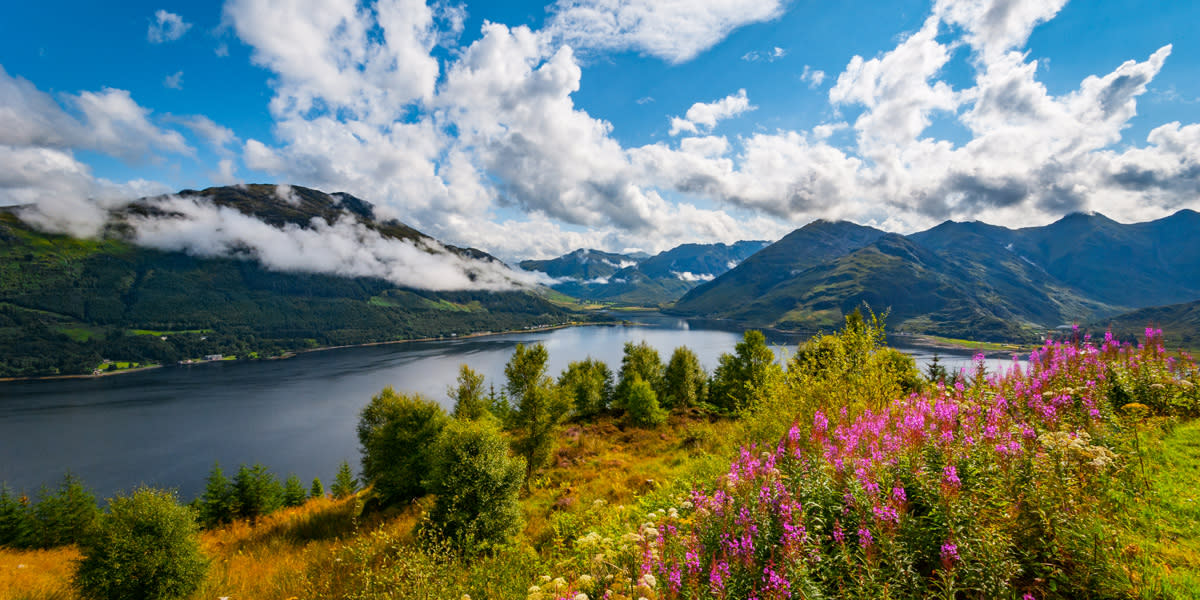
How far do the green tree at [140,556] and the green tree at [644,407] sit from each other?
31904 millimetres

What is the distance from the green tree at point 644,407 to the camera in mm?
41062

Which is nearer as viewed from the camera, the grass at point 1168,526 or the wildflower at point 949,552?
the wildflower at point 949,552

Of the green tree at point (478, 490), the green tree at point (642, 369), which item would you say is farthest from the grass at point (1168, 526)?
the green tree at point (642, 369)

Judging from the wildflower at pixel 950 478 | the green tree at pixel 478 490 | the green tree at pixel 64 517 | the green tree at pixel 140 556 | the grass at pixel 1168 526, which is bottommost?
the green tree at pixel 64 517

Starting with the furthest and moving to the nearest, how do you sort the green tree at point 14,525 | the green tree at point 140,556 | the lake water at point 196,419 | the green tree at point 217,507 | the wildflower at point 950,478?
the lake water at point 196,419, the green tree at point 217,507, the green tree at point 14,525, the green tree at point 140,556, the wildflower at point 950,478

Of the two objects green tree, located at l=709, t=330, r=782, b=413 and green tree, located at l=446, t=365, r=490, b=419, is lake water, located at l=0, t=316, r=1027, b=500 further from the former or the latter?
green tree, located at l=446, t=365, r=490, b=419

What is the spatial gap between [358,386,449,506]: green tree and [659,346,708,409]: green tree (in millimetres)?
28287

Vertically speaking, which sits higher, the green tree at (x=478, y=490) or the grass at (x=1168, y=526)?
the grass at (x=1168, y=526)

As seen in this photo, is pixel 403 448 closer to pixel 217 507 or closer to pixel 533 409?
pixel 533 409

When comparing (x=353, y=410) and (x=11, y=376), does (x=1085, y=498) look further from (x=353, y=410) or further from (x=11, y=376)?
(x=11, y=376)

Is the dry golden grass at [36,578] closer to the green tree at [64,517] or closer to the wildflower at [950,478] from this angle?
the green tree at [64,517]

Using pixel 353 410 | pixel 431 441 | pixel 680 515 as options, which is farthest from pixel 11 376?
pixel 680 515

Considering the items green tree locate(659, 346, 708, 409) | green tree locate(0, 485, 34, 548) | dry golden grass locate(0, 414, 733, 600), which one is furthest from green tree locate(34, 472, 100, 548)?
green tree locate(659, 346, 708, 409)

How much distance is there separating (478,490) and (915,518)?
13725 millimetres
